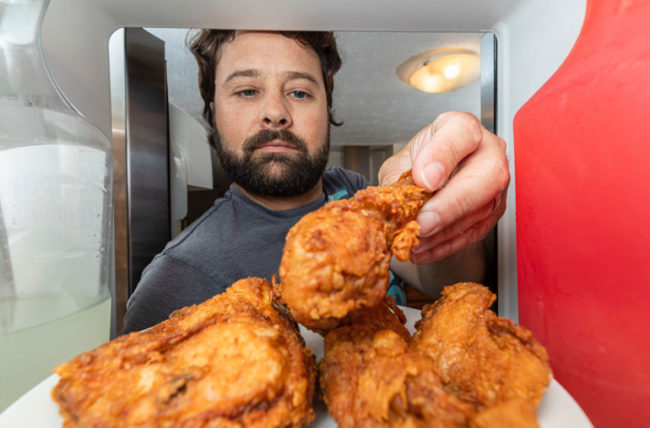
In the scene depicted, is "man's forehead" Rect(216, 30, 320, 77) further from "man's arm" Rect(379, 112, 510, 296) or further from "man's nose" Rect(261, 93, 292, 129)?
"man's arm" Rect(379, 112, 510, 296)

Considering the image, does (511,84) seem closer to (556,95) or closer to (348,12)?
(556,95)

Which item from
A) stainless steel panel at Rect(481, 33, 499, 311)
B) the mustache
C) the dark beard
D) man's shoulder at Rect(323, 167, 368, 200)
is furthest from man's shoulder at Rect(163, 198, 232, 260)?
stainless steel panel at Rect(481, 33, 499, 311)

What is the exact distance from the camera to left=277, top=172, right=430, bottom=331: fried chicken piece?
374 mm

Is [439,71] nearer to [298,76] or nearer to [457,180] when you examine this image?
[298,76]

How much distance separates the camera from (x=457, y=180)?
68cm

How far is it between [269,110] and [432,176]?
0.81 m

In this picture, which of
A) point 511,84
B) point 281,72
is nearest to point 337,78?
point 281,72

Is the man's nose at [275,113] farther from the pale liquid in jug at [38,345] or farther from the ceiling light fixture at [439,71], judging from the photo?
the pale liquid in jug at [38,345]

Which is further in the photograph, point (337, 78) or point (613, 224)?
point (337, 78)

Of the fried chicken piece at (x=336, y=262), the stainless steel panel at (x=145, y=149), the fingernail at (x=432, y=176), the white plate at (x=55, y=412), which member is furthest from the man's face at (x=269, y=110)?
the white plate at (x=55, y=412)

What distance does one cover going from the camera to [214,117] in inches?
50.2

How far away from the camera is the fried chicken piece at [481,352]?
42cm

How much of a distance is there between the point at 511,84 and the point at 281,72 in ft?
2.60

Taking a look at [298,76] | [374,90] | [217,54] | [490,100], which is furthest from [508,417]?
[217,54]
